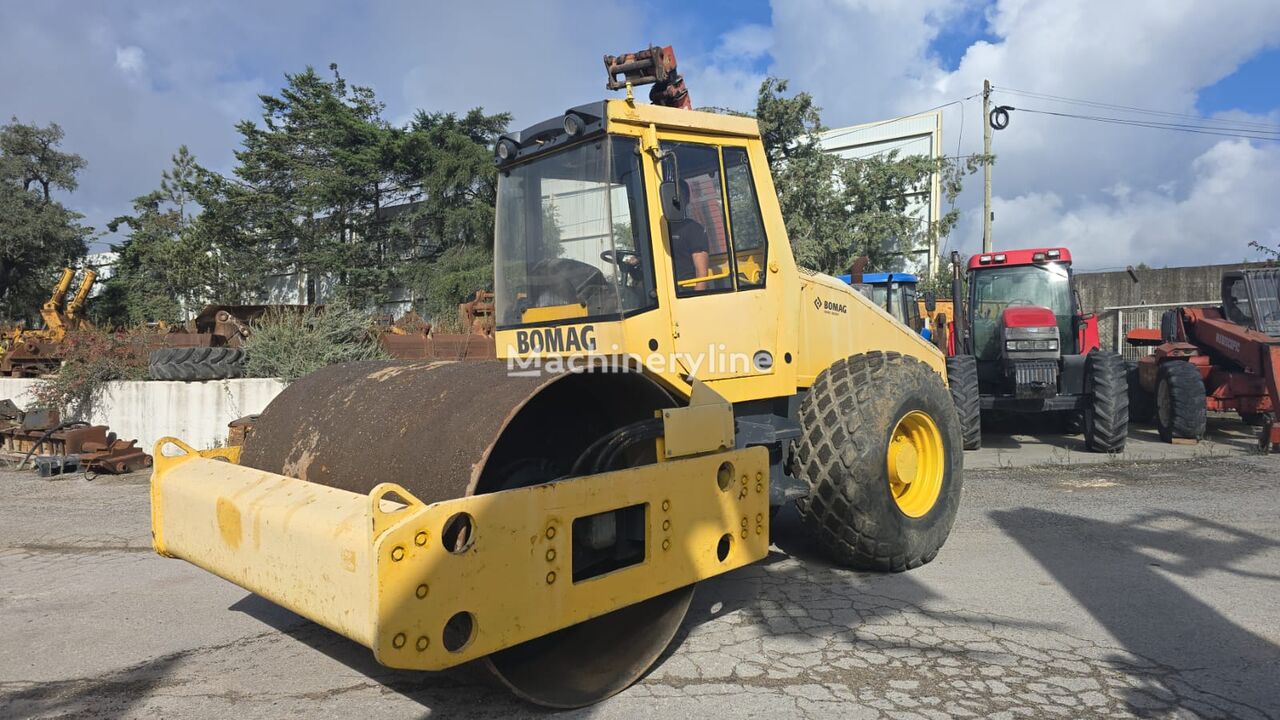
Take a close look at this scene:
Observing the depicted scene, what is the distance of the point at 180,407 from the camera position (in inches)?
444

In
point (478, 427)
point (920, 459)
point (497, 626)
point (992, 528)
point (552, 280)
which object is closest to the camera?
point (497, 626)

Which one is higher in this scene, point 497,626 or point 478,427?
point 478,427

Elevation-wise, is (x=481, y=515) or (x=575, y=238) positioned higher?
(x=575, y=238)

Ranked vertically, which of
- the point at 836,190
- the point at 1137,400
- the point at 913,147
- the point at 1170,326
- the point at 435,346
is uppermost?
the point at 913,147

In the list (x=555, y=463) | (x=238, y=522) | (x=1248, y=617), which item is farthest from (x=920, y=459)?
(x=238, y=522)

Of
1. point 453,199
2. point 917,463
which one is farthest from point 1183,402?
point 453,199

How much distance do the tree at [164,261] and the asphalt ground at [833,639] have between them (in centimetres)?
2470

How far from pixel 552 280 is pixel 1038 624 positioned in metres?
3.09

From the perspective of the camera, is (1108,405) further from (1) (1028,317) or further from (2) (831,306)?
(2) (831,306)

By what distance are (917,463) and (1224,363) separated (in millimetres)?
8468

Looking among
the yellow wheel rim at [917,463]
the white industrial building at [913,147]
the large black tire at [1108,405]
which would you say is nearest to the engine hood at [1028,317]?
the large black tire at [1108,405]

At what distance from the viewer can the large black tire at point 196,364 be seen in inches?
448

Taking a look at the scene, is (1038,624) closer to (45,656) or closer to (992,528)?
(992,528)

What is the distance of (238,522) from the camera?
10.1ft
